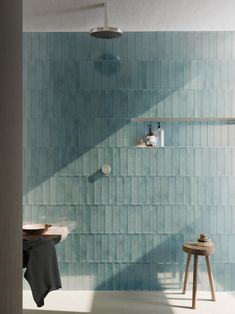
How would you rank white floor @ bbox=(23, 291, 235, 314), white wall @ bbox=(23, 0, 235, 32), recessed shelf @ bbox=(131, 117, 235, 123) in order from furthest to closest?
recessed shelf @ bbox=(131, 117, 235, 123)
white floor @ bbox=(23, 291, 235, 314)
white wall @ bbox=(23, 0, 235, 32)

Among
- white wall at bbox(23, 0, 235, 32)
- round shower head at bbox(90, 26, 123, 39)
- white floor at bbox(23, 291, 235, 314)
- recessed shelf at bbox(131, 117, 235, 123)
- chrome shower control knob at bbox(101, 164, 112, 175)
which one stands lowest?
white floor at bbox(23, 291, 235, 314)

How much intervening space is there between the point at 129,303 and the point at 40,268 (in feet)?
4.60

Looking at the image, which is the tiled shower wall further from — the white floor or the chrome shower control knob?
the white floor

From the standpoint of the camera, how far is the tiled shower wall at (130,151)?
4812 mm

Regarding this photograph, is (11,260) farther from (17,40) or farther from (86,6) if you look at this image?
(86,6)

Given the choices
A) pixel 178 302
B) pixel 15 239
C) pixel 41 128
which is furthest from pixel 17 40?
pixel 178 302

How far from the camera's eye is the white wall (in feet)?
13.0

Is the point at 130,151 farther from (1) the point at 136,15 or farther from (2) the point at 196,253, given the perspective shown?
(1) the point at 136,15

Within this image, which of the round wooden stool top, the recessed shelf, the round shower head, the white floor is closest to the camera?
the round shower head

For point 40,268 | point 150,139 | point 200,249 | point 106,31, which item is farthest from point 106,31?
point 200,249

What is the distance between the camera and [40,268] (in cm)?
334

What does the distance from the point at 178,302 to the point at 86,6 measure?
2.76 meters

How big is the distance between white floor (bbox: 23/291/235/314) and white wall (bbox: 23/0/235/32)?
2.59 m

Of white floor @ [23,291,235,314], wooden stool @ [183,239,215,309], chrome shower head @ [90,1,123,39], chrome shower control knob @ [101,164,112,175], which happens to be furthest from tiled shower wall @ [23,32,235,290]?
chrome shower head @ [90,1,123,39]
